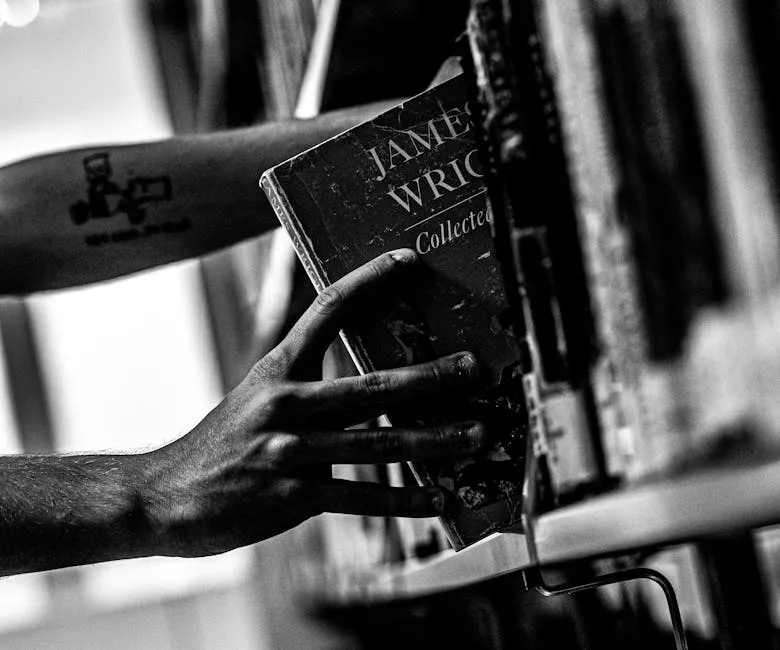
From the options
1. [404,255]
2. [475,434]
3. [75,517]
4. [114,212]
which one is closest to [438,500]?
[475,434]

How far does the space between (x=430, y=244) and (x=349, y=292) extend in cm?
7

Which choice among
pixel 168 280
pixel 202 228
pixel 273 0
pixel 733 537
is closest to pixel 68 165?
pixel 202 228

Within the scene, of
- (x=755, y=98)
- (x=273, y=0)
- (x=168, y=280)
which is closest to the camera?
(x=755, y=98)

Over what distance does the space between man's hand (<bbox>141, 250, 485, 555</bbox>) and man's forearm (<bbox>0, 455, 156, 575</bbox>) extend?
0.02m

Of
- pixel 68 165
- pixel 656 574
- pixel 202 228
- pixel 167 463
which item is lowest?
pixel 656 574

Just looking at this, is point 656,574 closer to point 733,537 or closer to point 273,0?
point 733,537

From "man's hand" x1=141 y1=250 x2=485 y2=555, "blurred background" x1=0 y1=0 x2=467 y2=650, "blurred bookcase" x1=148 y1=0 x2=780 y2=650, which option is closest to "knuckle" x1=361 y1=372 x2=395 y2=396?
"man's hand" x1=141 y1=250 x2=485 y2=555

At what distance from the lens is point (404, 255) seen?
27.4 inches

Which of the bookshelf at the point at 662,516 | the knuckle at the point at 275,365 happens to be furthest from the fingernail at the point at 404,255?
the bookshelf at the point at 662,516

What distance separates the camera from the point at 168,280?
3828mm

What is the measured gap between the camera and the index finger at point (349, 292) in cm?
68

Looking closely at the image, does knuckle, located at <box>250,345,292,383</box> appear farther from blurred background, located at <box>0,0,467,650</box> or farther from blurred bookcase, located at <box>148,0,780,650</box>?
blurred background, located at <box>0,0,467,650</box>

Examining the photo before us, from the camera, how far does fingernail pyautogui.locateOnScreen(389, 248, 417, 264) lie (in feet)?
2.27

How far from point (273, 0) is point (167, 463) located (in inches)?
42.8
